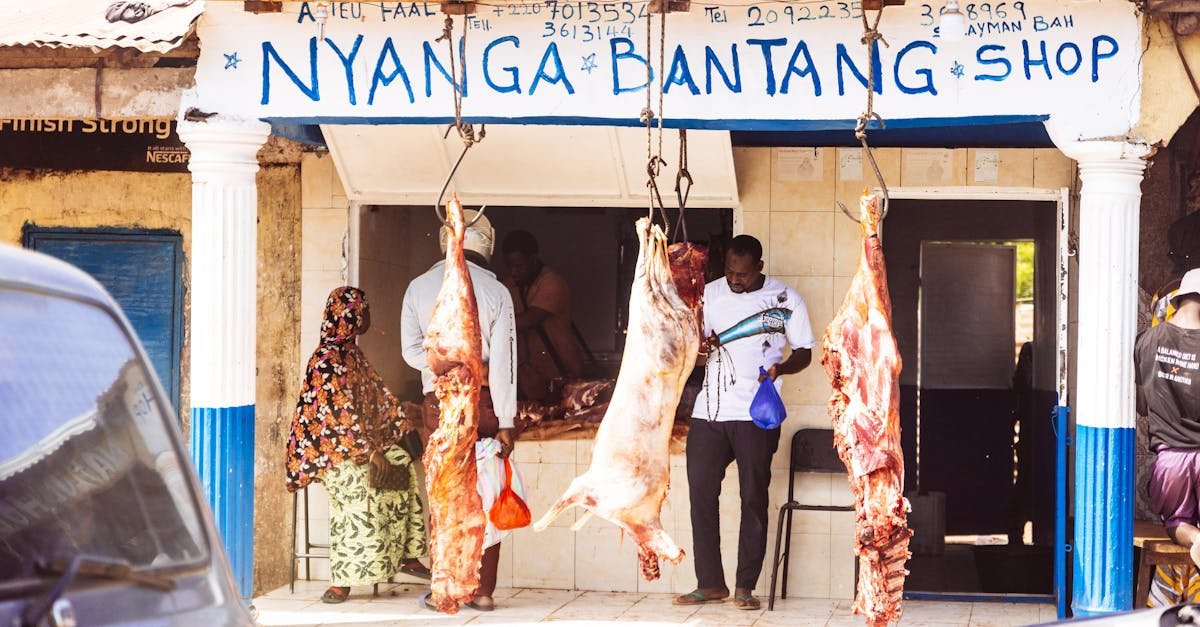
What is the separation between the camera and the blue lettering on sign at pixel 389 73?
6789mm

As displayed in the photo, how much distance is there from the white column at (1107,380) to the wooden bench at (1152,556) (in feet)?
2.78

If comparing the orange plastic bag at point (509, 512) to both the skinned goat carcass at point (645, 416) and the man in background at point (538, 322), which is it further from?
the man in background at point (538, 322)

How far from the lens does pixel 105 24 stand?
6617 millimetres

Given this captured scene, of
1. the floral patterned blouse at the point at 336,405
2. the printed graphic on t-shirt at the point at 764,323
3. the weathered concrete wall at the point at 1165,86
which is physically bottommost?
the floral patterned blouse at the point at 336,405

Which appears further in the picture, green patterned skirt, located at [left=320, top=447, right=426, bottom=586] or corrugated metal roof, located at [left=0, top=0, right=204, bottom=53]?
green patterned skirt, located at [left=320, top=447, right=426, bottom=586]

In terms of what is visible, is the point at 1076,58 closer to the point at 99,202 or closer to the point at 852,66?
the point at 852,66

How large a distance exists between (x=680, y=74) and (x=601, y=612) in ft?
Answer: 9.93

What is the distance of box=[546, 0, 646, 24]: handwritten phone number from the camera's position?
6.65 metres

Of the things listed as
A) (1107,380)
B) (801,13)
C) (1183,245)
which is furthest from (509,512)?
(1183,245)

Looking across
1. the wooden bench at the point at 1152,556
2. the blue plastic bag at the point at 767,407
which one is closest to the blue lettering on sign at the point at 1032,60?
the blue plastic bag at the point at 767,407

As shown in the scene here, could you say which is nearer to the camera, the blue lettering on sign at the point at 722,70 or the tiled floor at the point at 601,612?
the blue lettering on sign at the point at 722,70

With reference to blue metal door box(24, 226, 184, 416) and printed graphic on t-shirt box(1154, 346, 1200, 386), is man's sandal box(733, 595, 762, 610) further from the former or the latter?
blue metal door box(24, 226, 184, 416)

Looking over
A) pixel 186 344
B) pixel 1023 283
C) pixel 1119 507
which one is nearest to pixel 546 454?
pixel 186 344

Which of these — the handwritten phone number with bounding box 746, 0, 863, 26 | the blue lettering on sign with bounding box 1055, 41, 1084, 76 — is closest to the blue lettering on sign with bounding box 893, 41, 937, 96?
the handwritten phone number with bounding box 746, 0, 863, 26
